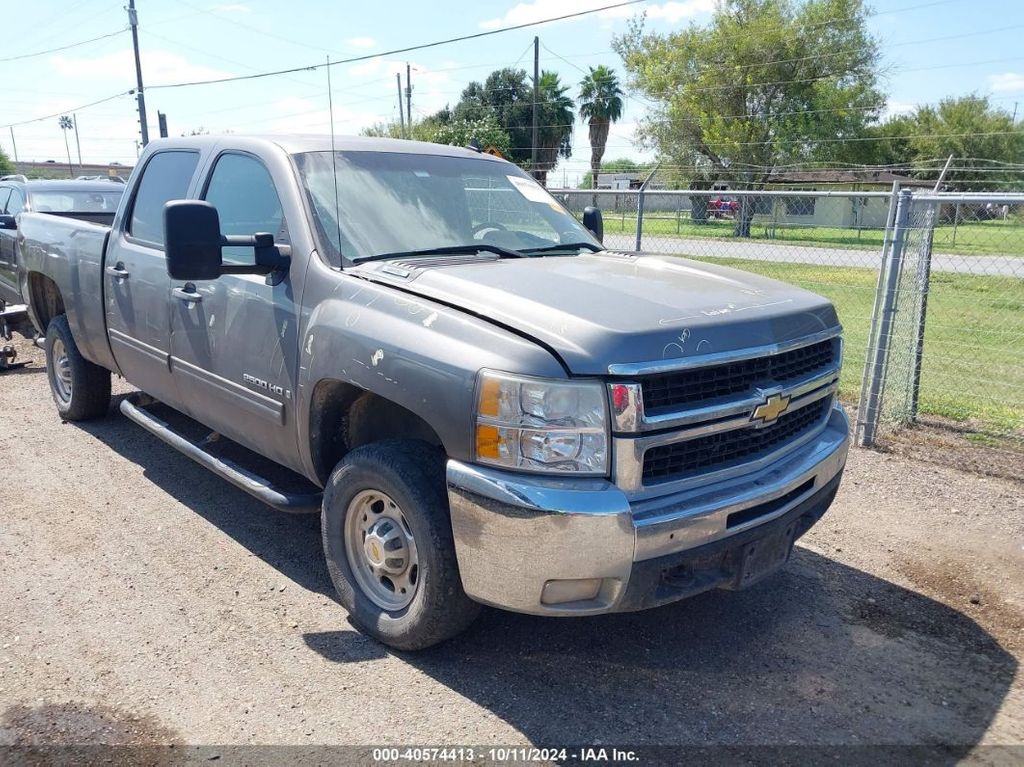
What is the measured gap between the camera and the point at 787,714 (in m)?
2.94

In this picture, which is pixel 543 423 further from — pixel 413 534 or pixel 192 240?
pixel 192 240

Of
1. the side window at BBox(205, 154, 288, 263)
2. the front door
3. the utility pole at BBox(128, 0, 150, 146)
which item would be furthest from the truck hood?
the utility pole at BBox(128, 0, 150, 146)

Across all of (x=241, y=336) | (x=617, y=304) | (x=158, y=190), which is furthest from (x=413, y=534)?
(x=158, y=190)

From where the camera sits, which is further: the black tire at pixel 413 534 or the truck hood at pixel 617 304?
the black tire at pixel 413 534

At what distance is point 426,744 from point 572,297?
5.44 ft

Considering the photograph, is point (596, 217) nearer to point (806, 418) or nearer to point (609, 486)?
point (806, 418)

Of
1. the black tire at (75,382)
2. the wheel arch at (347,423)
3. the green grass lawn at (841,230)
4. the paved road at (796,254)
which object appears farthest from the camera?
the green grass lawn at (841,230)

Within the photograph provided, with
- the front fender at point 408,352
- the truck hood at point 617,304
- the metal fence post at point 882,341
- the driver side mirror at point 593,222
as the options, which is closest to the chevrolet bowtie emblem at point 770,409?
the truck hood at point 617,304

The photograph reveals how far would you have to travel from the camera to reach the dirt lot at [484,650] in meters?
2.88

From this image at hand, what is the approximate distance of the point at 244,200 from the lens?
160 inches

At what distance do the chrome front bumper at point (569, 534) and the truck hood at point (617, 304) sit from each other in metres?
0.44

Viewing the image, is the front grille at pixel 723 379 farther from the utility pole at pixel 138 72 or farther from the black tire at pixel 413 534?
the utility pole at pixel 138 72

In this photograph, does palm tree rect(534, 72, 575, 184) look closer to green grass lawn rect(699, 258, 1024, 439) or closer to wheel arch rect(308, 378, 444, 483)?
green grass lawn rect(699, 258, 1024, 439)

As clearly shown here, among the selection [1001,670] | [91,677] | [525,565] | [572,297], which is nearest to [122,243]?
[91,677]
